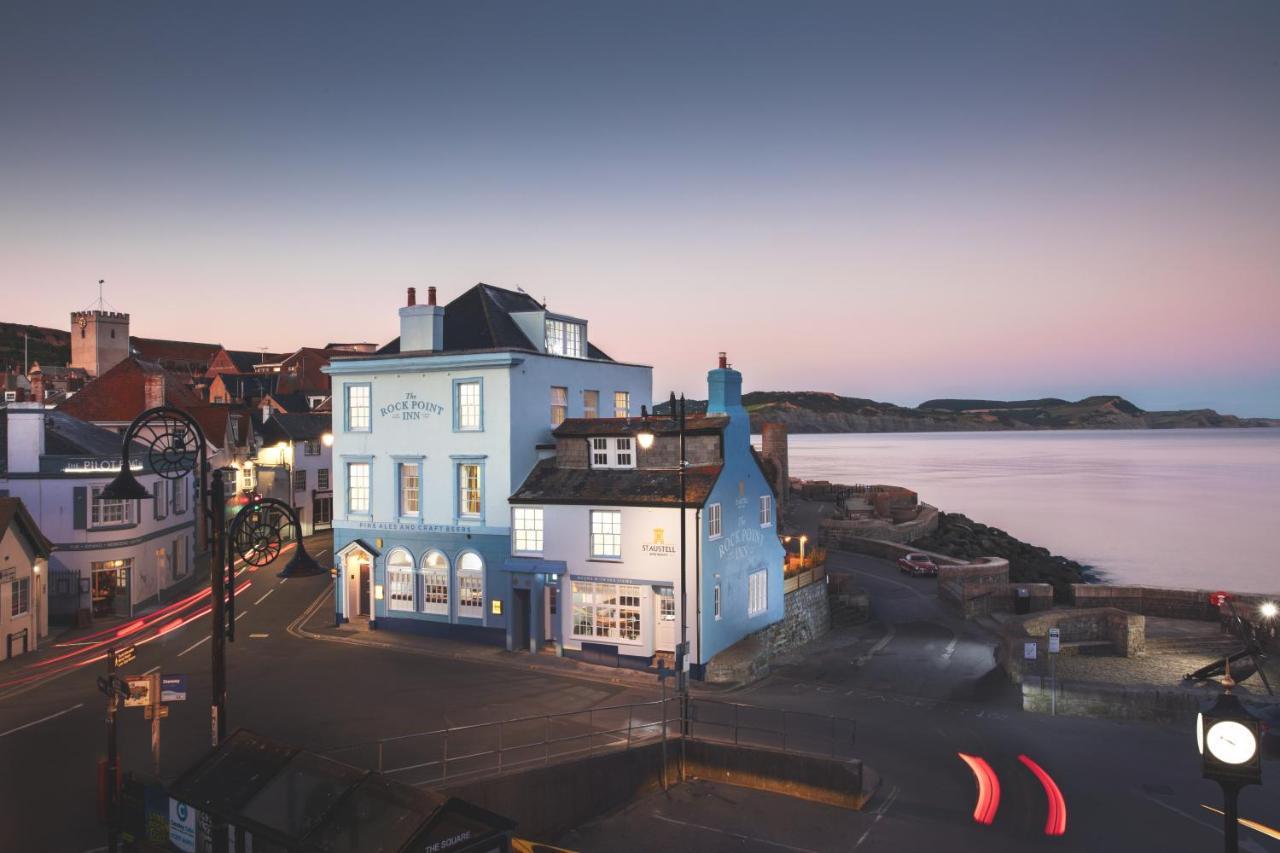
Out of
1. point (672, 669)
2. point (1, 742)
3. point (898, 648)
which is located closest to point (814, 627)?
point (898, 648)

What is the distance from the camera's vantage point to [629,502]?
28625 mm

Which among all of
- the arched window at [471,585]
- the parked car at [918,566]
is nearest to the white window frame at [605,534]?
the arched window at [471,585]

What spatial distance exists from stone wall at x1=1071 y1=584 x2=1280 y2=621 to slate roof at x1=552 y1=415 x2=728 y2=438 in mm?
22475

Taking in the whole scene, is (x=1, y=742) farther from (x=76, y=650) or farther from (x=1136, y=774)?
(x=1136, y=774)

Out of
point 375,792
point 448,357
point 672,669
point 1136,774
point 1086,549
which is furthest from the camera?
point 1086,549

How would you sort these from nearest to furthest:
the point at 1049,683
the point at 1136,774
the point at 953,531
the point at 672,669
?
the point at 1136,774 < the point at 1049,683 < the point at 672,669 < the point at 953,531

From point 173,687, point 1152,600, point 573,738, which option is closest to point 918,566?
point 1152,600

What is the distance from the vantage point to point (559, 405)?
111 ft

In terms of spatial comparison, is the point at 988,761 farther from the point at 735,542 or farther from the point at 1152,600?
the point at 1152,600

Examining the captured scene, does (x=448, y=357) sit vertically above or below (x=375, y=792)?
above

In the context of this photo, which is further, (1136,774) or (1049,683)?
(1049,683)

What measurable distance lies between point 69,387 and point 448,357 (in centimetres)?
7851

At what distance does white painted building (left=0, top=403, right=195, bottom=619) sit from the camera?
34.3 metres

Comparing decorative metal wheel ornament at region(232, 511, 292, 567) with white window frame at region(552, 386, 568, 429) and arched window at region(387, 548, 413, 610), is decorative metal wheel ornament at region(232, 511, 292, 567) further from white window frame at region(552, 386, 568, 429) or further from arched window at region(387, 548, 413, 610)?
white window frame at region(552, 386, 568, 429)
